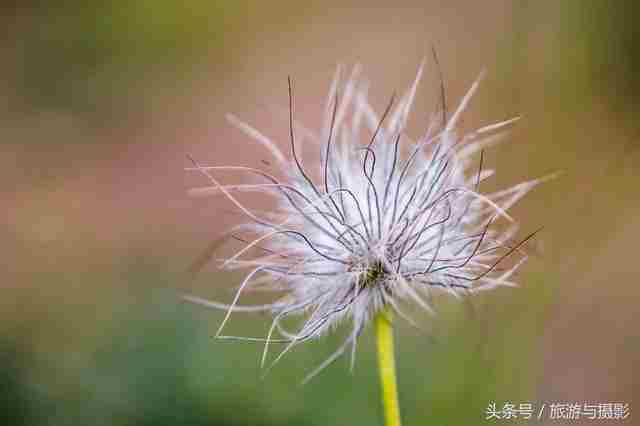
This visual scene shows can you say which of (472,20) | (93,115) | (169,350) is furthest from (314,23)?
(169,350)

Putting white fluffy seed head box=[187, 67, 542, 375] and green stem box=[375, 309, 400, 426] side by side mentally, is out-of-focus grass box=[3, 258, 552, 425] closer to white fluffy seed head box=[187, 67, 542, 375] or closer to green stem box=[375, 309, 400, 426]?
white fluffy seed head box=[187, 67, 542, 375]

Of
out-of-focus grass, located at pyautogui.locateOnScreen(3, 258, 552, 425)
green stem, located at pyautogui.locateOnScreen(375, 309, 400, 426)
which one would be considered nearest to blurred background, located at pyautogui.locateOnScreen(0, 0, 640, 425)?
out-of-focus grass, located at pyautogui.locateOnScreen(3, 258, 552, 425)

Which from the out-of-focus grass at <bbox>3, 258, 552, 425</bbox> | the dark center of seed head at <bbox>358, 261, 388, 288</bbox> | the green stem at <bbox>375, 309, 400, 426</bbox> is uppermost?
the dark center of seed head at <bbox>358, 261, 388, 288</bbox>

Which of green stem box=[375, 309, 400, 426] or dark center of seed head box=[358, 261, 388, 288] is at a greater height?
dark center of seed head box=[358, 261, 388, 288]

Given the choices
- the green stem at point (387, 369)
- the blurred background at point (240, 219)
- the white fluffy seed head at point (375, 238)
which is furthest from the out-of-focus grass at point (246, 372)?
the green stem at point (387, 369)

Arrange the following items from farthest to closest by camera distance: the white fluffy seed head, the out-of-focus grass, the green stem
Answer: the out-of-focus grass, the white fluffy seed head, the green stem

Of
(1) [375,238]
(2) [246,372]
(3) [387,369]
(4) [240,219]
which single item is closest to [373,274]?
(1) [375,238]

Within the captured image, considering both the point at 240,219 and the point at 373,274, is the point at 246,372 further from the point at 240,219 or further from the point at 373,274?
the point at 240,219
